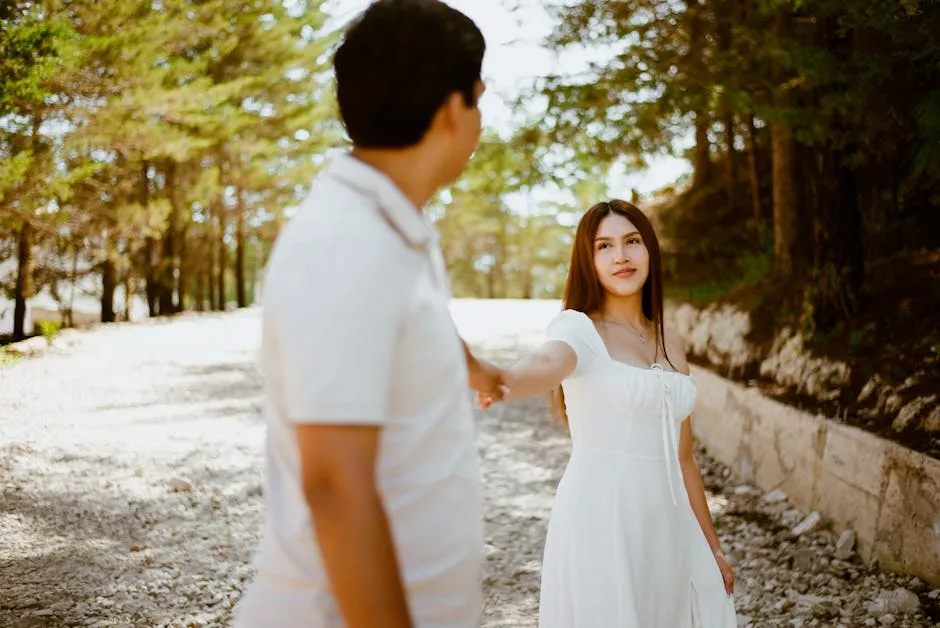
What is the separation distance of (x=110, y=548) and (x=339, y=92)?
448 cm

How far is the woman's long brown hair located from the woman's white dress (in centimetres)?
22

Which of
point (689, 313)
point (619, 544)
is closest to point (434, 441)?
point (619, 544)

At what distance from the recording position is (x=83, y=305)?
1588 inches

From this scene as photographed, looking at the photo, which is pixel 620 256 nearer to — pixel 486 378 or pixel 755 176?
pixel 486 378

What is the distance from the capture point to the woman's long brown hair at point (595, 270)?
2.84 m

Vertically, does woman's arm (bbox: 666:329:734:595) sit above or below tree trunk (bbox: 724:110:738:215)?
below

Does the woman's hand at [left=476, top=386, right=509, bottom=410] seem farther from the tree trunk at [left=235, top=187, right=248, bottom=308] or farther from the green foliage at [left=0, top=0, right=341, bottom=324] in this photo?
the tree trunk at [left=235, top=187, right=248, bottom=308]

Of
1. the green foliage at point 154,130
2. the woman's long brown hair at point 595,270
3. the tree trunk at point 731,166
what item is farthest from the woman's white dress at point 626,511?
the tree trunk at point 731,166

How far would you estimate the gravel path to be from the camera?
4113 mm

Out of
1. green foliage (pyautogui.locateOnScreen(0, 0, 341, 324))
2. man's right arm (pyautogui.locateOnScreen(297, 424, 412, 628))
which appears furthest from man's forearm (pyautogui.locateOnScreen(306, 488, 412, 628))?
green foliage (pyautogui.locateOnScreen(0, 0, 341, 324))

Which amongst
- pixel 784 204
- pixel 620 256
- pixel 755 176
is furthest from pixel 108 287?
pixel 620 256

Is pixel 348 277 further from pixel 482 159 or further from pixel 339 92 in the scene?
pixel 482 159

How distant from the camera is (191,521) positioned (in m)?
5.42

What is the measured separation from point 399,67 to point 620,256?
1.76 m
